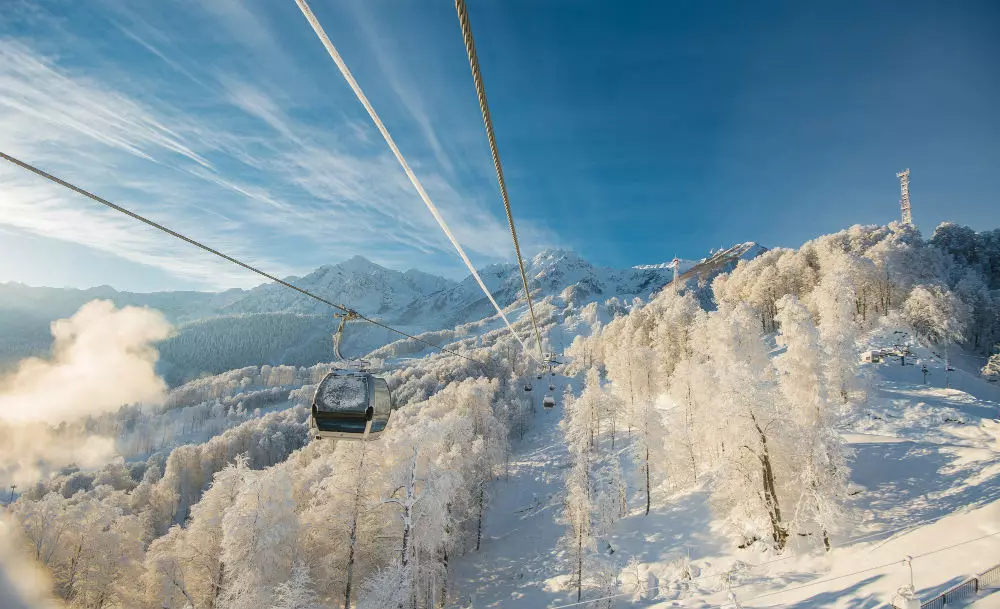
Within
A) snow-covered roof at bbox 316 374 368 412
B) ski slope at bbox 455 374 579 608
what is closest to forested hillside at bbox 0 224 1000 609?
ski slope at bbox 455 374 579 608

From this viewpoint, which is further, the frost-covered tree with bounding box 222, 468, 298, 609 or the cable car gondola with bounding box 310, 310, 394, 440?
the frost-covered tree with bounding box 222, 468, 298, 609

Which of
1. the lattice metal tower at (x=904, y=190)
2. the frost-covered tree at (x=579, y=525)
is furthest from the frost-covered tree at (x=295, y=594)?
the lattice metal tower at (x=904, y=190)

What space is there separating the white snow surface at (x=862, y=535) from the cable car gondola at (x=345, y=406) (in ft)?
60.2

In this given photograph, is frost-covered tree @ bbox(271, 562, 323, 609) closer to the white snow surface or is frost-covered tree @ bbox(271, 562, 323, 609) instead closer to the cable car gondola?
the white snow surface

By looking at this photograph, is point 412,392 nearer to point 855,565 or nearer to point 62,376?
point 855,565

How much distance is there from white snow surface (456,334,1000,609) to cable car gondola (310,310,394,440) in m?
18.3

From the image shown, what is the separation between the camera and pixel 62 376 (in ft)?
558

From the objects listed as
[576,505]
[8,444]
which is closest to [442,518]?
[576,505]

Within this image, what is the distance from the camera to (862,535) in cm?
1925

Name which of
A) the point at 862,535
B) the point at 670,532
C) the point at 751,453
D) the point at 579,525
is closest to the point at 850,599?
the point at 862,535

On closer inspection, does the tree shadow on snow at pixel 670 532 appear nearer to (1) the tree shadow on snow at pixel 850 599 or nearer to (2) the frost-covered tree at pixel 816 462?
(2) the frost-covered tree at pixel 816 462

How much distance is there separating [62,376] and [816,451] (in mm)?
253873

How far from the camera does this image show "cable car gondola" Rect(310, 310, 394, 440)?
834cm

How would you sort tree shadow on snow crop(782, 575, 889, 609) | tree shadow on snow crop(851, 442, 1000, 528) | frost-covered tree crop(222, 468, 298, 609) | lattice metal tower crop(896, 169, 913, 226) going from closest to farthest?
tree shadow on snow crop(782, 575, 889, 609) < frost-covered tree crop(222, 468, 298, 609) < tree shadow on snow crop(851, 442, 1000, 528) < lattice metal tower crop(896, 169, 913, 226)
